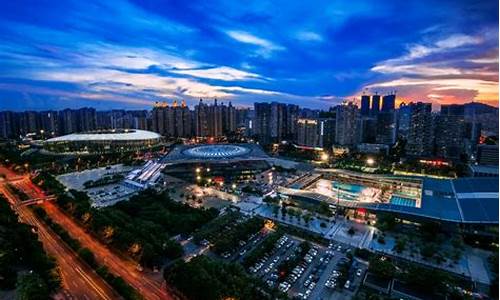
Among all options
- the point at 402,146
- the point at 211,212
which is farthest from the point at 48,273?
the point at 402,146

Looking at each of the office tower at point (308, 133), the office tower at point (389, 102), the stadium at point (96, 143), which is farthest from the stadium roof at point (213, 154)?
the office tower at point (389, 102)

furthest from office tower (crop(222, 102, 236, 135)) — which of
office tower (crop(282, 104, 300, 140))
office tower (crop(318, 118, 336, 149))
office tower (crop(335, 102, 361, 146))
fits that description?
office tower (crop(335, 102, 361, 146))

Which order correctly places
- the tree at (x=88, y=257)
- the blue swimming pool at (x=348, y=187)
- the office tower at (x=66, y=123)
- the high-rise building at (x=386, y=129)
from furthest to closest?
the office tower at (x=66, y=123) < the high-rise building at (x=386, y=129) < the blue swimming pool at (x=348, y=187) < the tree at (x=88, y=257)

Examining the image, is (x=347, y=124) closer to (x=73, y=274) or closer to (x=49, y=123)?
(x=73, y=274)

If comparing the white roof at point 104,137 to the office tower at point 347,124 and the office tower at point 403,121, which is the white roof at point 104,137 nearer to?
the office tower at point 347,124

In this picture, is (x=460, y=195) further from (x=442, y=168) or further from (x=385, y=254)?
(x=442, y=168)

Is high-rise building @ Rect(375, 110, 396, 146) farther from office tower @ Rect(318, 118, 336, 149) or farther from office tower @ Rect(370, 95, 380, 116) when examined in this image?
office tower @ Rect(370, 95, 380, 116)

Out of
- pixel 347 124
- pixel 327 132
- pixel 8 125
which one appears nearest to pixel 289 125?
pixel 327 132
